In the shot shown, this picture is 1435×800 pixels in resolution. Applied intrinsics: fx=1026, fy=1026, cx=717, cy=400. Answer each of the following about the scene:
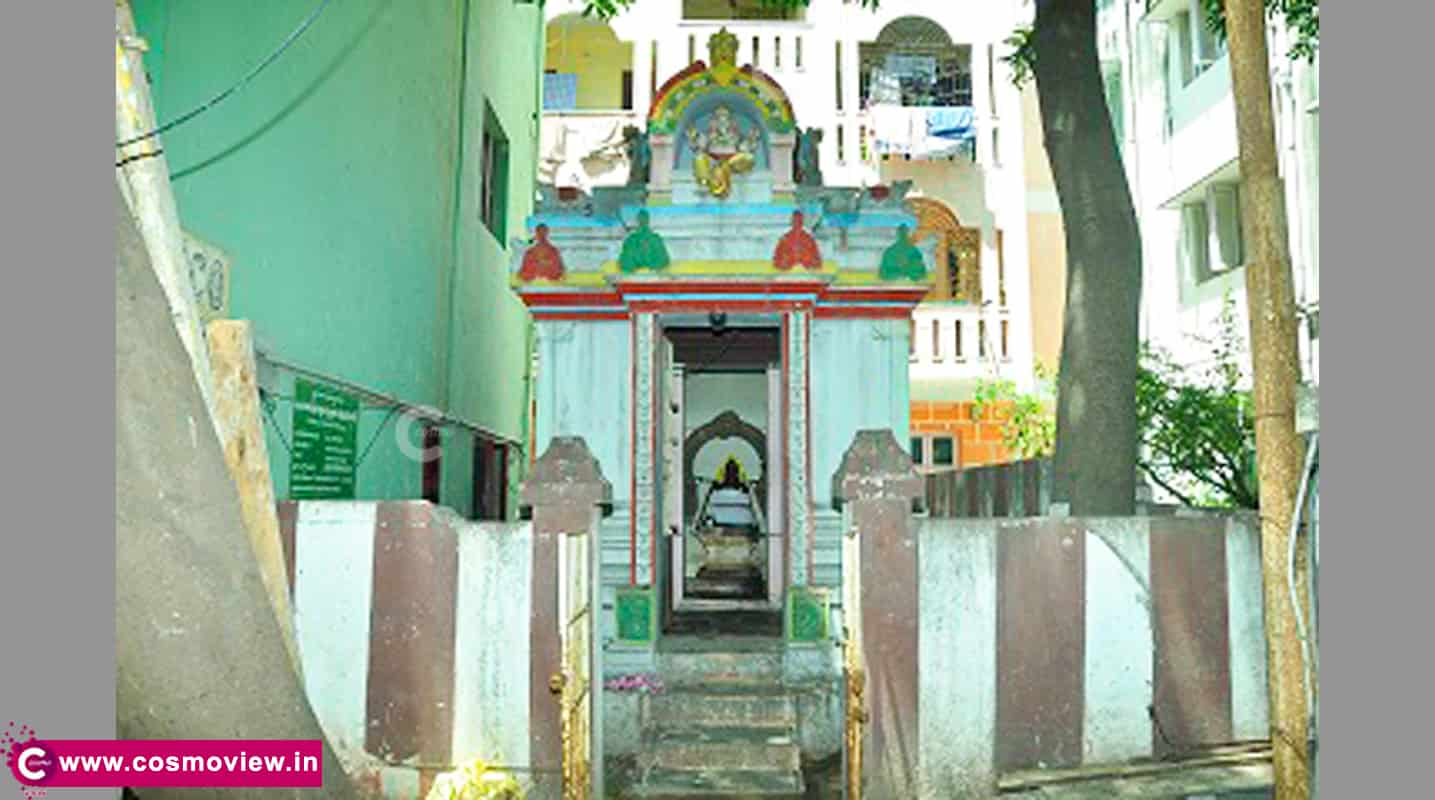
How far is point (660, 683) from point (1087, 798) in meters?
3.27

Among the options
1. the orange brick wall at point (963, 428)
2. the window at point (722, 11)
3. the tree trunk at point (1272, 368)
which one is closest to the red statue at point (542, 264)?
the tree trunk at point (1272, 368)

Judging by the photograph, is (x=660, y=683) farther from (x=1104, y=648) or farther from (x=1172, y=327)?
(x=1172, y=327)

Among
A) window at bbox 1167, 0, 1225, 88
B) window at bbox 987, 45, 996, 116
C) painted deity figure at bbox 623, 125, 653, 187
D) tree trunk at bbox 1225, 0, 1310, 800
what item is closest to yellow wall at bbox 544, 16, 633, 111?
window at bbox 987, 45, 996, 116

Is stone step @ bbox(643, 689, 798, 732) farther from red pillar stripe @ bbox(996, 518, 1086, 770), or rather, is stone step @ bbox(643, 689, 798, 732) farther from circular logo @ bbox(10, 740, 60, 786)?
circular logo @ bbox(10, 740, 60, 786)

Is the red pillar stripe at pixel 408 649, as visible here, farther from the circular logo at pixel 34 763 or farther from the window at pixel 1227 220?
the window at pixel 1227 220

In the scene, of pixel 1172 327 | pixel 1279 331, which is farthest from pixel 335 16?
pixel 1172 327

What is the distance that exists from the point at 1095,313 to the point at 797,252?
2.20 metres

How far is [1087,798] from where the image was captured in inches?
193

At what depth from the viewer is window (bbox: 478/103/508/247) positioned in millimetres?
12633

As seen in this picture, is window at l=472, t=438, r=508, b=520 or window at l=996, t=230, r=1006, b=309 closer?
window at l=472, t=438, r=508, b=520

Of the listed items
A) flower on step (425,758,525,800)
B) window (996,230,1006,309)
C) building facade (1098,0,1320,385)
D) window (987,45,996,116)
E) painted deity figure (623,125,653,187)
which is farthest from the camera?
window (987,45,996,116)

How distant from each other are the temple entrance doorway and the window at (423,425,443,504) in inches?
98.2

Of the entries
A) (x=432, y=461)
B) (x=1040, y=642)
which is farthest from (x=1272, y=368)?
(x=432, y=461)

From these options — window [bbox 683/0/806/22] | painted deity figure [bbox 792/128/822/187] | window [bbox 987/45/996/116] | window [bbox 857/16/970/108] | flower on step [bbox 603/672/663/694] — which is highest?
window [bbox 683/0/806/22]
